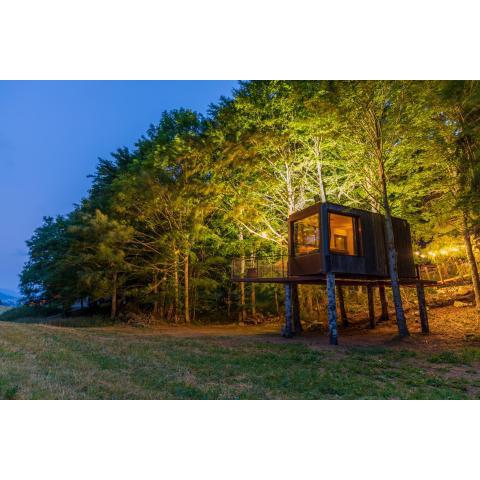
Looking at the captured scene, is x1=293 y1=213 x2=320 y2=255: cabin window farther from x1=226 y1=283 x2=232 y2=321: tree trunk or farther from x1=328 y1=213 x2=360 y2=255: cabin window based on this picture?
x1=226 y1=283 x2=232 y2=321: tree trunk

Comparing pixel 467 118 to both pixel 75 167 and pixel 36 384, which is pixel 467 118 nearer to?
pixel 36 384

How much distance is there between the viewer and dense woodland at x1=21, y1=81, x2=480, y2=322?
11188 millimetres

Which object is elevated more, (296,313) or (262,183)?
(262,183)

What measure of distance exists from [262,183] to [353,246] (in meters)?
4.88

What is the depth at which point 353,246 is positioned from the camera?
12828 millimetres

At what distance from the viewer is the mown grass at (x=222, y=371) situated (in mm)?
4930

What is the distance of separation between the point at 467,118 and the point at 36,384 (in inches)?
568

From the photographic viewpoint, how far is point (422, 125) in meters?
11.6

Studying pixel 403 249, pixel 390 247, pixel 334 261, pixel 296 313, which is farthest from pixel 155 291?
pixel 403 249

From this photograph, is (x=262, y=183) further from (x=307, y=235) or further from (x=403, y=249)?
(x=403, y=249)

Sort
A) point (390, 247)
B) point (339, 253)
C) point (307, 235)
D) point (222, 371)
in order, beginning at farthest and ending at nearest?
point (307, 235)
point (390, 247)
point (339, 253)
point (222, 371)

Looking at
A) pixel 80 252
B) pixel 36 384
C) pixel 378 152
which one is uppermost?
pixel 378 152
